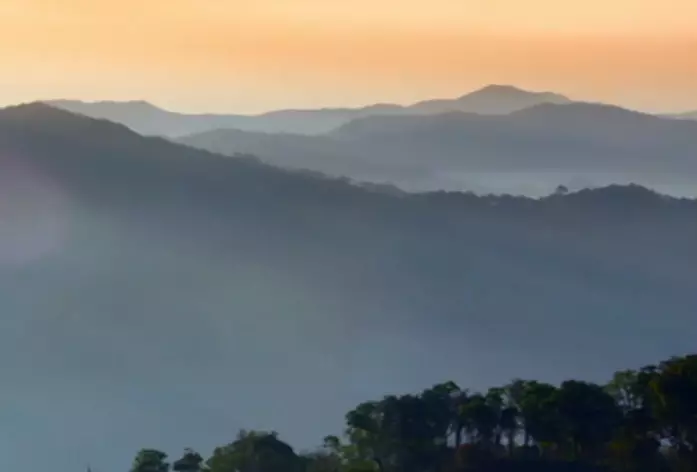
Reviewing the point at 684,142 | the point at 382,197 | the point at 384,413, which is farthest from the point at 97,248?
the point at 684,142

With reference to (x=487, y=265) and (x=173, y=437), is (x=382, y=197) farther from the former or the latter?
(x=173, y=437)

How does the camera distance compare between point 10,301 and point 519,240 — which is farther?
point 519,240

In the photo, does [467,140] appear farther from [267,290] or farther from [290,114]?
[267,290]

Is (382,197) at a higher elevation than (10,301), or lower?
higher

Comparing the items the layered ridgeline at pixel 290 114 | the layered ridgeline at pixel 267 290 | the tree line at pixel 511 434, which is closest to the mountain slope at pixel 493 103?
the layered ridgeline at pixel 290 114

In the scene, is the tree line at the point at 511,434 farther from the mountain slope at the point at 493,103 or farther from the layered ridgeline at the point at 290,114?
the mountain slope at the point at 493,103

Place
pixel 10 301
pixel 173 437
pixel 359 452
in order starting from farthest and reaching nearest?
pixel 10 301, pixel 173 437, pixel 359 452

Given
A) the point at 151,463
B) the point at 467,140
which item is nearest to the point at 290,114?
the point at 467,140
